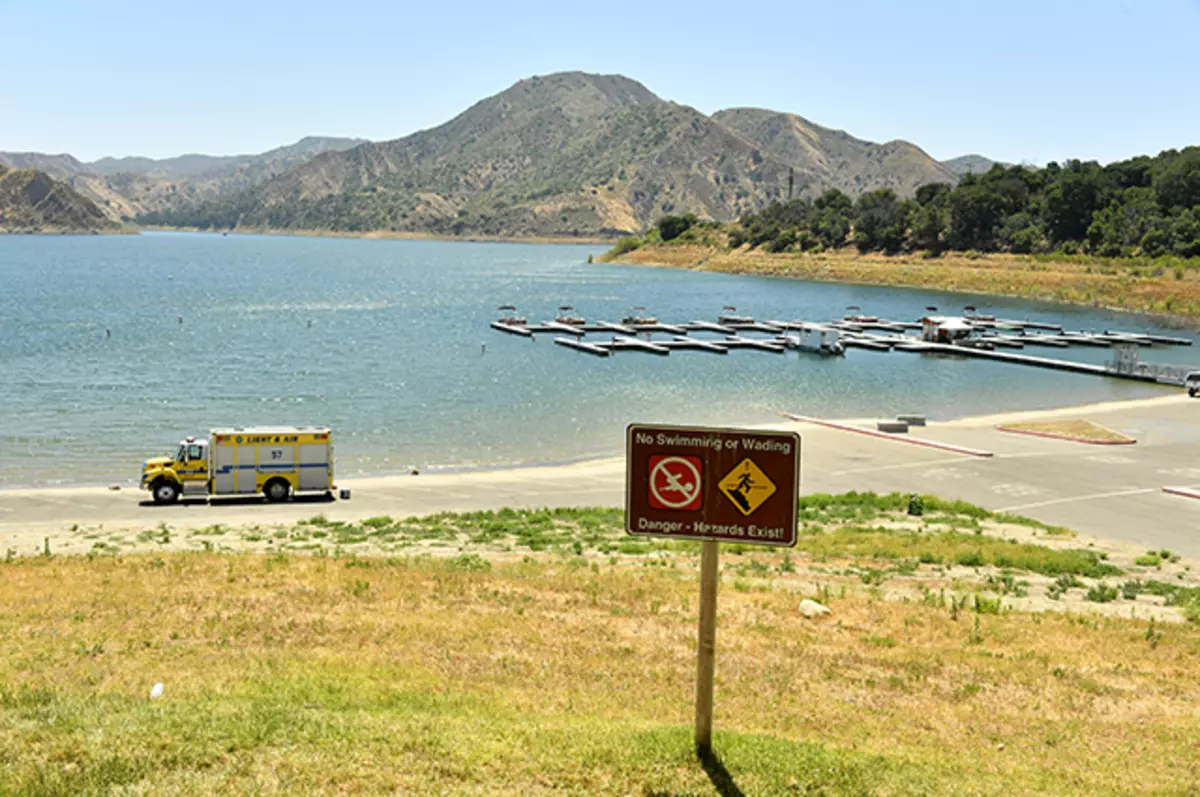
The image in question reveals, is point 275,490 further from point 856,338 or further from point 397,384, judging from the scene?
point 856,338

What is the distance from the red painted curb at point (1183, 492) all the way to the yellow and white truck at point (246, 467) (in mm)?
29891

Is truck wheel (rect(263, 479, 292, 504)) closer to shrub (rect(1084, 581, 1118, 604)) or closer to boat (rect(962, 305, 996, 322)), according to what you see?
shrub (rect(1084, 581, 1118, 604))

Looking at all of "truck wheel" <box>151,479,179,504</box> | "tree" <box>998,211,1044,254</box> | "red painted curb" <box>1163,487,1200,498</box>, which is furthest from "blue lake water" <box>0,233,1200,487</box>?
"tree" <box>998,211,1044,254</box>

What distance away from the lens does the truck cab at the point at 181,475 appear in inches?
1426

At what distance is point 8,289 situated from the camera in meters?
157

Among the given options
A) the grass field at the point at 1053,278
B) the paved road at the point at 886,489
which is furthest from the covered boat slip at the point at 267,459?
the grass field at the point at 1053,278

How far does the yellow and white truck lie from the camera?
36.2m

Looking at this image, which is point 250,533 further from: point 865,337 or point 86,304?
point 86,304

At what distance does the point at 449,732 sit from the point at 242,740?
1880 mm

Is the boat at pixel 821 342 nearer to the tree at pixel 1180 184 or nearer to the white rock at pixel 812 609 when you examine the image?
the white rock at pixel 812 609

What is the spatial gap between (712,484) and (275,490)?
30.6 m

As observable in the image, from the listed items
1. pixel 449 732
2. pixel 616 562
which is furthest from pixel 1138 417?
pixel 449 732

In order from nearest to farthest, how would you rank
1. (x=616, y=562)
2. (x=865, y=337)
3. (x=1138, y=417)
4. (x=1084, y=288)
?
(x=616, y=562) < (x=1138, y=417) < (x=865, y=337) < (x=1084, y=288)

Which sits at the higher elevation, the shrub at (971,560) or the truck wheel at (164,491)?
the shrub at (971,560)
